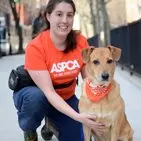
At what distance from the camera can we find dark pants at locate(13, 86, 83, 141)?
17.9ft

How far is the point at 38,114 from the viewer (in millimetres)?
5535

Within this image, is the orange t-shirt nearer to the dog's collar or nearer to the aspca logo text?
the aspca logo text

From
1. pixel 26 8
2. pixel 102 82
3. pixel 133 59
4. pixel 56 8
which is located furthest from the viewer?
pixel 26 8

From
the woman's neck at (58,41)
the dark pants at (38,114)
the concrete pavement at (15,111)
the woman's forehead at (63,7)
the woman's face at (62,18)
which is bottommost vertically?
the concrete pavement at (15,111)

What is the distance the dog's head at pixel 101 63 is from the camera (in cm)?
468

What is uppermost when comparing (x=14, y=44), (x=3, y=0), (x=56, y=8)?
(x=56, y=8)

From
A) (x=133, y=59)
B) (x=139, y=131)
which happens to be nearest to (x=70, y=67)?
(x=139, y=131)

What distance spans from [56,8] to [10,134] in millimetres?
2456

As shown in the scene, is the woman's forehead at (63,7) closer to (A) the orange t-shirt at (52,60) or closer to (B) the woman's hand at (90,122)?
(A) the orange t-shirt at (52,60)

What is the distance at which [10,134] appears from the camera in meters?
7.01

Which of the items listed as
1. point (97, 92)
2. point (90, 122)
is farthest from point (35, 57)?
point (90, 122)

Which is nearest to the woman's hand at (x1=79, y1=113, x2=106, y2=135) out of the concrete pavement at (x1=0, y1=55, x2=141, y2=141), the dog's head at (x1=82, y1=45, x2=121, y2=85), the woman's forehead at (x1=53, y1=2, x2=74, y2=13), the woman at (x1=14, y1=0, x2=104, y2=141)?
the woman at (x1=14, y1=0, x2=104, y2=141)

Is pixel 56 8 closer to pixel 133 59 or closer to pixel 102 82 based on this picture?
pixel 102 82

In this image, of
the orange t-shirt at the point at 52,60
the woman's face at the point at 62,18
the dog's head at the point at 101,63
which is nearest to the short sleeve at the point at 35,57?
the orange t-shirt at the point at 52,60
